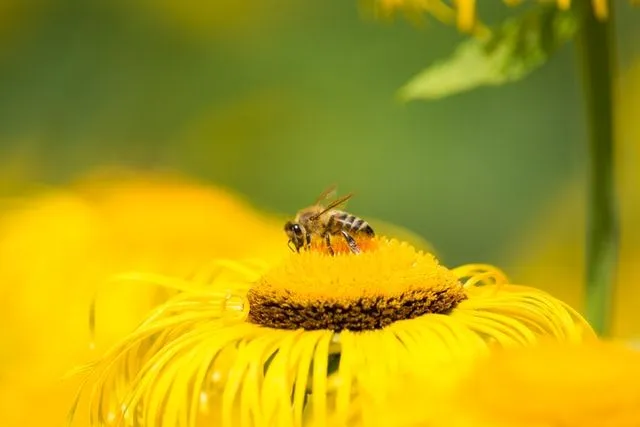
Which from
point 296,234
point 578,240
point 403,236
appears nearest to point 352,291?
point 296,234

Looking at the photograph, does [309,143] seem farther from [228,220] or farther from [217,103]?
[228,220]

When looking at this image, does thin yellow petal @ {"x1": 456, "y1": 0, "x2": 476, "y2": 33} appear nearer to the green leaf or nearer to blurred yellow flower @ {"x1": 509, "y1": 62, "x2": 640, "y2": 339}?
the green leaf

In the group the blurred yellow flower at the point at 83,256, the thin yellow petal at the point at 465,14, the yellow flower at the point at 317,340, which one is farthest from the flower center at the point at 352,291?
the blurred yellow flower at the point at 83,256

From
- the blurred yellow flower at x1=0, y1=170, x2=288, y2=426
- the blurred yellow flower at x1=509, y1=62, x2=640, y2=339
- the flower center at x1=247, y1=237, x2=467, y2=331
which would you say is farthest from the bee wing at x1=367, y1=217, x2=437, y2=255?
the flower center at x1=247, y1=237, x2=467, y2=331

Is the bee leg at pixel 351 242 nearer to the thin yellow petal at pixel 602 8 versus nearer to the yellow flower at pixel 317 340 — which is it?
the yellow flower at pixel 317 340

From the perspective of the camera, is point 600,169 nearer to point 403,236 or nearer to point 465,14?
Result: point 465,14

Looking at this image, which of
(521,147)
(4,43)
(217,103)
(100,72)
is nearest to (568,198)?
(521,147)
